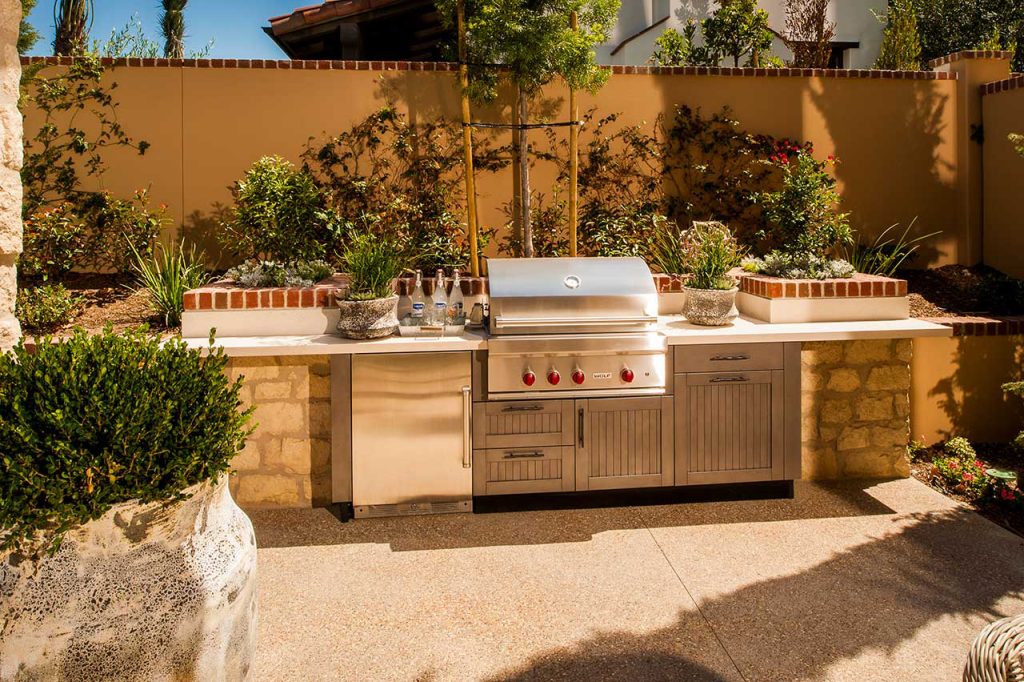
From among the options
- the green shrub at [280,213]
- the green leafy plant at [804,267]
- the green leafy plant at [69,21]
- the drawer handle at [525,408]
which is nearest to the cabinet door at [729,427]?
the drawer handle at [525,408]

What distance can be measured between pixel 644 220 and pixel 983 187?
130 inches

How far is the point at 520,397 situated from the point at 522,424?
0.48 ft

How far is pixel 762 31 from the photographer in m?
9.55

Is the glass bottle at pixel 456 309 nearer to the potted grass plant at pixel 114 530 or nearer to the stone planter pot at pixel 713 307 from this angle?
the stone planter pot at pixel 713 307

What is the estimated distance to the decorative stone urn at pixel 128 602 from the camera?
172 cm

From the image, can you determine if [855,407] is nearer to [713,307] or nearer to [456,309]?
[713,307]

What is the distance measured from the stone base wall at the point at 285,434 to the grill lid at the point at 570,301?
990 mm

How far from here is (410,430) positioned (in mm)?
3971

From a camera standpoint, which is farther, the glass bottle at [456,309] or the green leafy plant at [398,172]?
the green leafy plant at [398,172]

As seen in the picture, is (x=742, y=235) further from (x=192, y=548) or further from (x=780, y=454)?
(x=192, y=548)

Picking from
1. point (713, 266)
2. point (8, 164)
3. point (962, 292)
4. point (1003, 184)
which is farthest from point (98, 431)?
point (1003, 184)

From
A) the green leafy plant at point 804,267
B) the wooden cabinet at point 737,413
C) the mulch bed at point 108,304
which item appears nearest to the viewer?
the wooden cabinet at point 737,413

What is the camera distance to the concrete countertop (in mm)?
3912

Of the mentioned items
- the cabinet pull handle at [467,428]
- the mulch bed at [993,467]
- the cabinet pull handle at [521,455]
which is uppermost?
the cabinet pull handle at [467,428]
